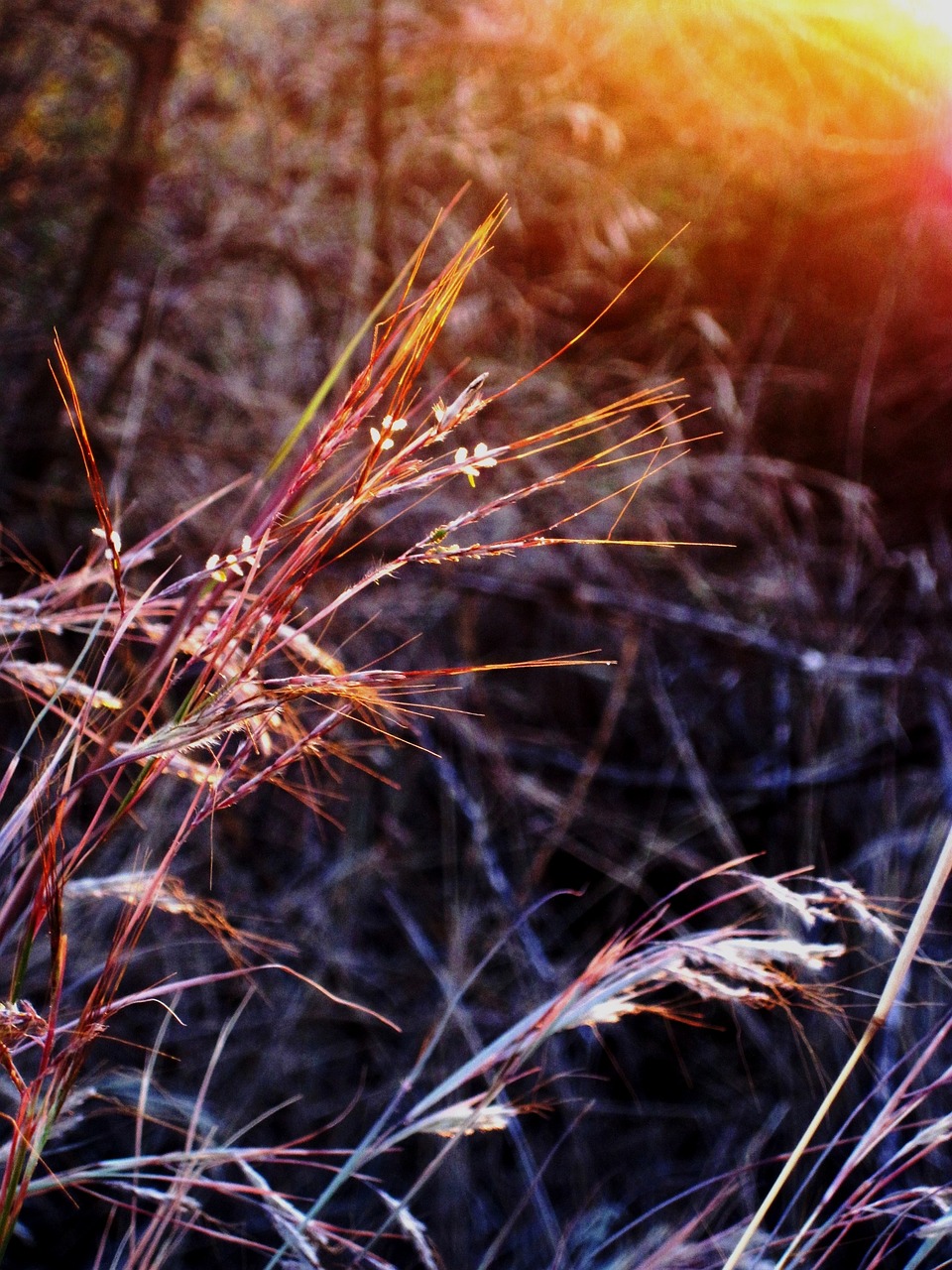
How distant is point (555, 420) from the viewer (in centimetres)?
224

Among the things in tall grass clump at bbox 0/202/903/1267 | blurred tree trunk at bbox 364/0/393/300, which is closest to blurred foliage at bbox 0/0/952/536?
blurred tree trunk at bbox 364/0/393/300

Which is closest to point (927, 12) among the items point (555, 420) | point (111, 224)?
point (555, 420)

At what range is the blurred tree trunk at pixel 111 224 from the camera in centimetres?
186

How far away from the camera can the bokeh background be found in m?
1.73

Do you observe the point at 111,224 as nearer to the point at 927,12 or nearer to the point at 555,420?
the point at 555,420

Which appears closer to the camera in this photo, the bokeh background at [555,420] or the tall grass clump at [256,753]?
the tall grass clump at [256,753]

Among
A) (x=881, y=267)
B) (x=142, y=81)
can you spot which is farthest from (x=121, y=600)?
(x=881, y=267)

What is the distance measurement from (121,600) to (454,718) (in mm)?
1392

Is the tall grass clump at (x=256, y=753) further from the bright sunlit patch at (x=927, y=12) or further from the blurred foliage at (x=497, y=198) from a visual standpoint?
the bright sunlit patch at (x=927, y=12)

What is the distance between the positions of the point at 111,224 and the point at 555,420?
1043 mm

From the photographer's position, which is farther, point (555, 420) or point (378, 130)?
point (555, 420)

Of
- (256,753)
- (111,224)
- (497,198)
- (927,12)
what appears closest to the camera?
(256,753)

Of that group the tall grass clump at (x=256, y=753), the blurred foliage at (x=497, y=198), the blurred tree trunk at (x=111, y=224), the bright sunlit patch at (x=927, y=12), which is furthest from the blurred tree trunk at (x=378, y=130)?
the tall grass clump at (x=256, y=753)

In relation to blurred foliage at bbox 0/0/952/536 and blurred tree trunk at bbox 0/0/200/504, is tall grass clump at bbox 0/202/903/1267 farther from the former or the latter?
blurred foliage at bbox 0/0/952/536
